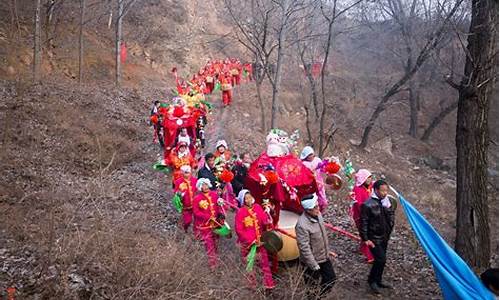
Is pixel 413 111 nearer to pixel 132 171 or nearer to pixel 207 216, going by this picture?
pixel 132 171

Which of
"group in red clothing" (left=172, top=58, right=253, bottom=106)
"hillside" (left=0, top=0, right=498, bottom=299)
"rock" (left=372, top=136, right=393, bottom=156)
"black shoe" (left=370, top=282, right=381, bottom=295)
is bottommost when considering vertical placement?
"rock" (left=372, top=136, right=393, bottom=156)

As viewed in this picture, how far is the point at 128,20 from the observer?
29.7 metres

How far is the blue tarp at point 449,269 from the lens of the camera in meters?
4.85

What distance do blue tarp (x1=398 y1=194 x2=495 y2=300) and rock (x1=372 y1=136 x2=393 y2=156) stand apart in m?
18.1

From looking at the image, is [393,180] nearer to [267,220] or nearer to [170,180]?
[170,180]

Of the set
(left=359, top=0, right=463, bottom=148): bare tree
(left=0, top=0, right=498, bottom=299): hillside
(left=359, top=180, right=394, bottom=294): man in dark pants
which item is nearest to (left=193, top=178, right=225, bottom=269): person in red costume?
(left=0, top=0, right=498, bottom=299): hillside

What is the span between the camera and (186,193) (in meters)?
7.29

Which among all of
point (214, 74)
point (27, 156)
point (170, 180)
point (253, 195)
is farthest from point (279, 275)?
point (214, 74)

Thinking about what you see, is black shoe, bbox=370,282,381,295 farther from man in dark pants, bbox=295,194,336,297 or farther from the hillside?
man in dark pants, bbox=295,194,336,297

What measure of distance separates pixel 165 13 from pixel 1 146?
2398cm

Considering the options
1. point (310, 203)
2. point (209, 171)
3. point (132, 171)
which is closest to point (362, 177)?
point (310, 203)

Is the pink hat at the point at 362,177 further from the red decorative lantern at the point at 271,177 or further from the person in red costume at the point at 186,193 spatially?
the person in red costume at the point at 186,193

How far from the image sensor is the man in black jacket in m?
8.14

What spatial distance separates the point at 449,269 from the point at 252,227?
8.06ft
